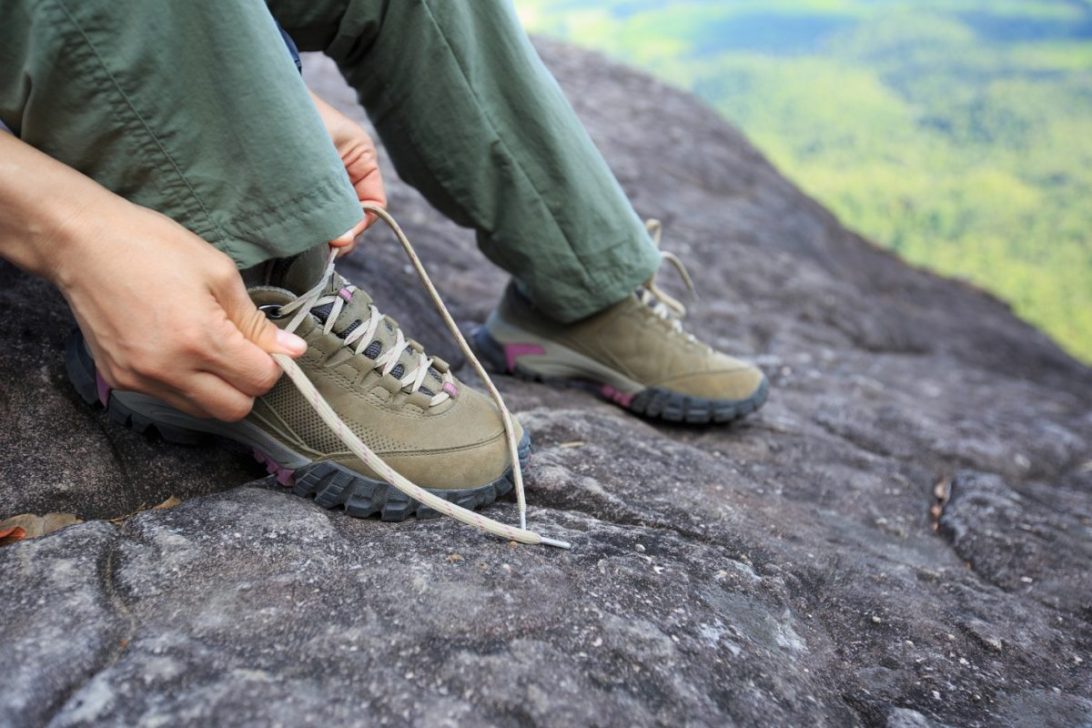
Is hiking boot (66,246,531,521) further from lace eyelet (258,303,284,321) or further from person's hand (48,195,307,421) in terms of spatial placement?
person's hand (48,195,307,421)

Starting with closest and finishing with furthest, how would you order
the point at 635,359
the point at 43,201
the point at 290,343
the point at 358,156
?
the point at 43,201 → the point at 290,343 → the point at 358,156 → the point at 635,359

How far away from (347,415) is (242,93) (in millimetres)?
416

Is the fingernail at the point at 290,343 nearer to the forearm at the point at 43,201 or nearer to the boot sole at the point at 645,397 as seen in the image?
the forearm at the point at 43,201

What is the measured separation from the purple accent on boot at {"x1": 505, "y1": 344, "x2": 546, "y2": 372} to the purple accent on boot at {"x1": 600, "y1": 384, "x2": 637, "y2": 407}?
152 mm

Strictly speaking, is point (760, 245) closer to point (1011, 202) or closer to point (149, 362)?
point (149, 362)

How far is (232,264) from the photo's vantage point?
89cm

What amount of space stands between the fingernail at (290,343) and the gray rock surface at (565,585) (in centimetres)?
21

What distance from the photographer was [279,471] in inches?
43.8

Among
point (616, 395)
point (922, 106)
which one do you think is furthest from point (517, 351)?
point (922, 106)

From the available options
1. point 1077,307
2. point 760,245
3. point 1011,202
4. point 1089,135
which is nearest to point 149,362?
point 760,245

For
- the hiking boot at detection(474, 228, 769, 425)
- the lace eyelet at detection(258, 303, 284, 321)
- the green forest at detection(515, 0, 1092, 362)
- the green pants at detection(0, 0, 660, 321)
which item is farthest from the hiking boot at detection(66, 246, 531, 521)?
the green forest at detection(515, 0, 1092, 362)

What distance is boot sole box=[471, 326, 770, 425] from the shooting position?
1.70 m

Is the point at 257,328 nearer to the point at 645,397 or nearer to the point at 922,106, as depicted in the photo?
the point at 645,397

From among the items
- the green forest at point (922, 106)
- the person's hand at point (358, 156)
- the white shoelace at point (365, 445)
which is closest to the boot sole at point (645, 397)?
the person's hand at point (358, 156)
